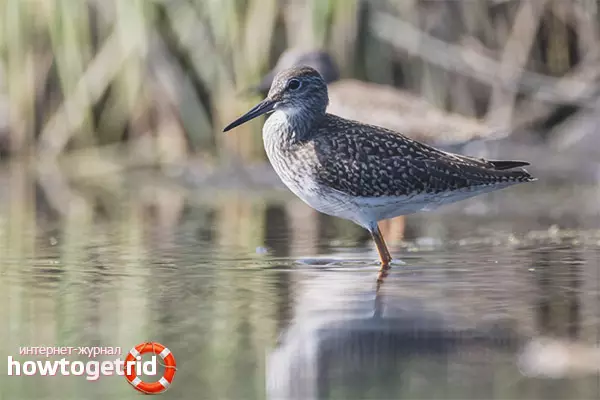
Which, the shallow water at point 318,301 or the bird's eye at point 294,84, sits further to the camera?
the bird's eye at point 294,84

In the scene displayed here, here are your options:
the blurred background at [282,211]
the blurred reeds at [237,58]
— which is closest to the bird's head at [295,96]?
the blurred background at [282,211]

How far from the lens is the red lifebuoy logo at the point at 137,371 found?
4500mm

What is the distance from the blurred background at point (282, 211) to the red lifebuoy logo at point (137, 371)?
0.07 meters

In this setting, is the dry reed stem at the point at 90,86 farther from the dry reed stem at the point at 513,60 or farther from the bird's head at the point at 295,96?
the bird's head at the point at 295,96

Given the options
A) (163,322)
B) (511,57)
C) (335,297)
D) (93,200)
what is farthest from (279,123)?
(511,57)

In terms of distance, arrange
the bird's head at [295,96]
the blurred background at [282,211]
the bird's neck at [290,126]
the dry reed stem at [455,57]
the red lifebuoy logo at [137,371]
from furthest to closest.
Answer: the dry reed stem at [455,57]
the bird's head at [295,96]
the bird's neck at [290,126]
the blurred background at [282,211]
the red lifebuoy logo at [137,371]

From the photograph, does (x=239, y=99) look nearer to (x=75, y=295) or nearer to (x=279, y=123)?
(x=279, y=123)

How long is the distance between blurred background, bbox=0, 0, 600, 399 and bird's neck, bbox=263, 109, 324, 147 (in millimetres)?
675

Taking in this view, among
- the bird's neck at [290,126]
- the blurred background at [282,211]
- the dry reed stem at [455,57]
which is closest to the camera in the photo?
the blurred background at [282,211]

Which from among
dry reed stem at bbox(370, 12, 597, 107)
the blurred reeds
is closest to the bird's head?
the blurred reeds

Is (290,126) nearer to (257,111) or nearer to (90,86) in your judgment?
(257,111)

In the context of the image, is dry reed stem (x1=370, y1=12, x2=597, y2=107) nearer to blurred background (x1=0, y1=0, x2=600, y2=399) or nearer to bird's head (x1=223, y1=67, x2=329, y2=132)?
blurred background (x1=0, y1=0, x2=600, y2=399)

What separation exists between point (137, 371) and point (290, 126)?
2.96 meters

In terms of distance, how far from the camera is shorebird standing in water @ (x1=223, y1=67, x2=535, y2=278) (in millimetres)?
7145
